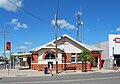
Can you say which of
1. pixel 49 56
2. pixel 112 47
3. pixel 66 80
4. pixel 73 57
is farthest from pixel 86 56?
pixel 66 80

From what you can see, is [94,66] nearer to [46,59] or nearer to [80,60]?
[80,60]

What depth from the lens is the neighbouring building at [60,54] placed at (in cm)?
4984

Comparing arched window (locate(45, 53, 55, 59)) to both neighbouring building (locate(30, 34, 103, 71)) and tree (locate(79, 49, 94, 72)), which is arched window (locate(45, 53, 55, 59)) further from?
tree (locate(79, 49, 94, 72))

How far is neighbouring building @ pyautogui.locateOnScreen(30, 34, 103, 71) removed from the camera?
164ft

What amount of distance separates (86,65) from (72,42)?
16.0 ft

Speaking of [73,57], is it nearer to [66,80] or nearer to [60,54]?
[60,54]

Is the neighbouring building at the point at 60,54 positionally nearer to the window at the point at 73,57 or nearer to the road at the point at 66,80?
the window at the point at 73,57

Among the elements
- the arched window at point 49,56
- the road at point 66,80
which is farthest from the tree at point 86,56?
the road at point 66,80

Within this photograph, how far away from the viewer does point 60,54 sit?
165 ft

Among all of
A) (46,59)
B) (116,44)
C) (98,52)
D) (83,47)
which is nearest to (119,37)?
(116,44)

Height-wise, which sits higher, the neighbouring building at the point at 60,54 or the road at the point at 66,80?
the neighbouring building at the point at 60,54

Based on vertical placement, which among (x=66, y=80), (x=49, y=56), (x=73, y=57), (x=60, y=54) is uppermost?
(x=60, y=54)

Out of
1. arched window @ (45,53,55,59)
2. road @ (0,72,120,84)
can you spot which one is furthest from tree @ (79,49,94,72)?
road @ (0,72,120,84)

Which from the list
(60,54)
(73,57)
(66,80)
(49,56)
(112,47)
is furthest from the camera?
(112,47)
